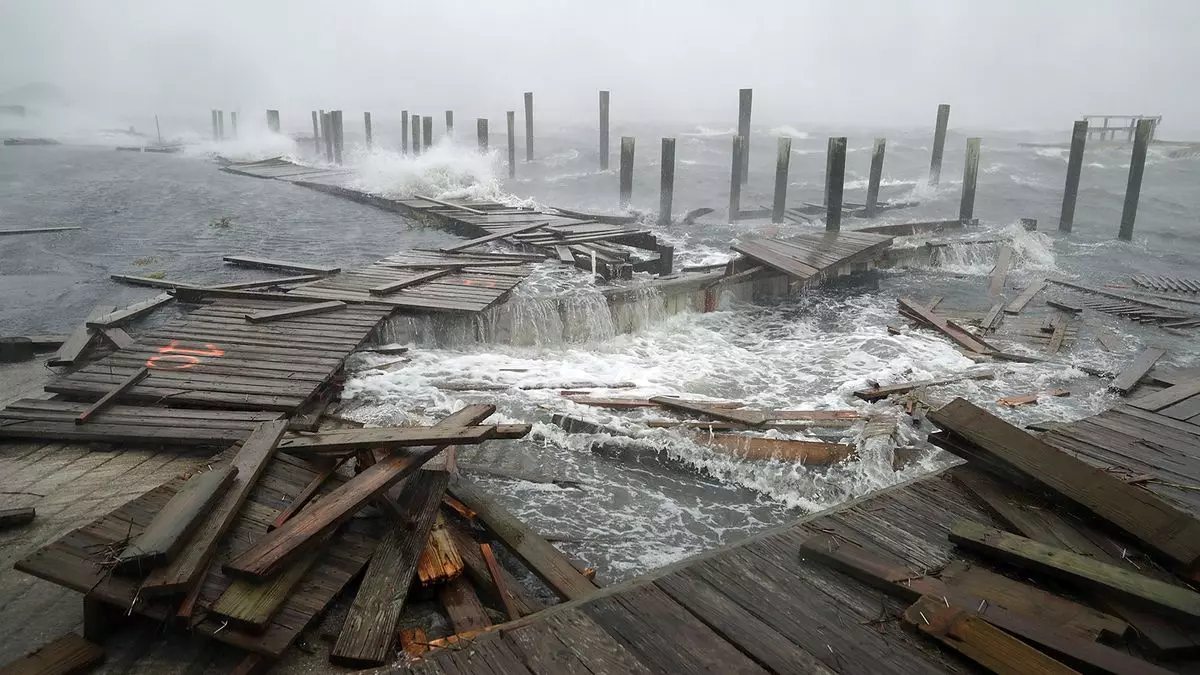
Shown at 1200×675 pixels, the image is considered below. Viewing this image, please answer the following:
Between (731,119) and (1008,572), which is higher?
(731,119)

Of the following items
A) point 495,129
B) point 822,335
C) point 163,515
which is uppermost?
point 495,129

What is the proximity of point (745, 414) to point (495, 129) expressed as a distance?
226 ft

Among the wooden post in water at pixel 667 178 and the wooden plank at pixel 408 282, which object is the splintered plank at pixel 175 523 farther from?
the wooden post in water at pixel 667 178

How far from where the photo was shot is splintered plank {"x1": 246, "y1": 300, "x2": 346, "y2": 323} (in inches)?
360

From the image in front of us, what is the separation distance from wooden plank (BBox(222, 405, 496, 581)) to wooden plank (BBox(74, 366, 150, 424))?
3401 mm

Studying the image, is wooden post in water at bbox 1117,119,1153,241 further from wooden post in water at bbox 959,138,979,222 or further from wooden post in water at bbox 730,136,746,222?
wooden post in water at bbox 730,136,746,222

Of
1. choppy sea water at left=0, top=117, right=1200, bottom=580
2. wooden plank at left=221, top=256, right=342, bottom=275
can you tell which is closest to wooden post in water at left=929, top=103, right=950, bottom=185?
choppy sea water at left=0, top=117, right=1200, bottom=580

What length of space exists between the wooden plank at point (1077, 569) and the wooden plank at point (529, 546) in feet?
7.13

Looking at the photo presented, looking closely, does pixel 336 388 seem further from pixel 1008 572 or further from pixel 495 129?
pixel 495 129

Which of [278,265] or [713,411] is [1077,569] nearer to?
[713,411]

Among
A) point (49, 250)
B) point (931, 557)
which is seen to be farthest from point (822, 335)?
point (49, 250)

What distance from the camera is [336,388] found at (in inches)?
313

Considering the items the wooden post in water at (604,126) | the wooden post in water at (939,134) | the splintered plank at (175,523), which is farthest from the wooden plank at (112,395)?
the wooden post in water at (939,134)

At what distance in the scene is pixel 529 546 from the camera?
188 inches
